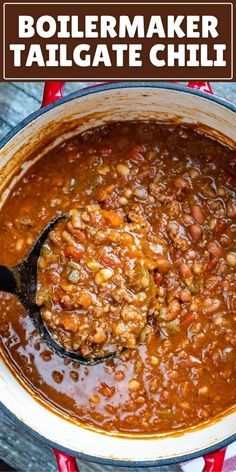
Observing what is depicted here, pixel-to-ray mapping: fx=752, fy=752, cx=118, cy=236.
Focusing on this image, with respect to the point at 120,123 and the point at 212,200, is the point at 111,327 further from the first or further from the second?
the point at 120,123

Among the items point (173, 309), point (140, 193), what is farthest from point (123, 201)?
point (173, 309)

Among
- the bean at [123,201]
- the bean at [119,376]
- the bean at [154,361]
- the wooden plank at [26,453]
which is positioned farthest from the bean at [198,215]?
the wooden plank at [26,453]

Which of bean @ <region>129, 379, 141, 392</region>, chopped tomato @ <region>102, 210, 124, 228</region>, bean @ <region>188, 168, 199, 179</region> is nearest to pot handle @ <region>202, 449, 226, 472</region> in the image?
bean @ <region>129, 379, 141, 392</region>

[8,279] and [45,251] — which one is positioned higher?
[45,251]

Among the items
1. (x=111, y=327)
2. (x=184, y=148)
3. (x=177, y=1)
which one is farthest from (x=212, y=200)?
(x=177, y=1)

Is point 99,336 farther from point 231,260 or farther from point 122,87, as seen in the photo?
point 122,87
